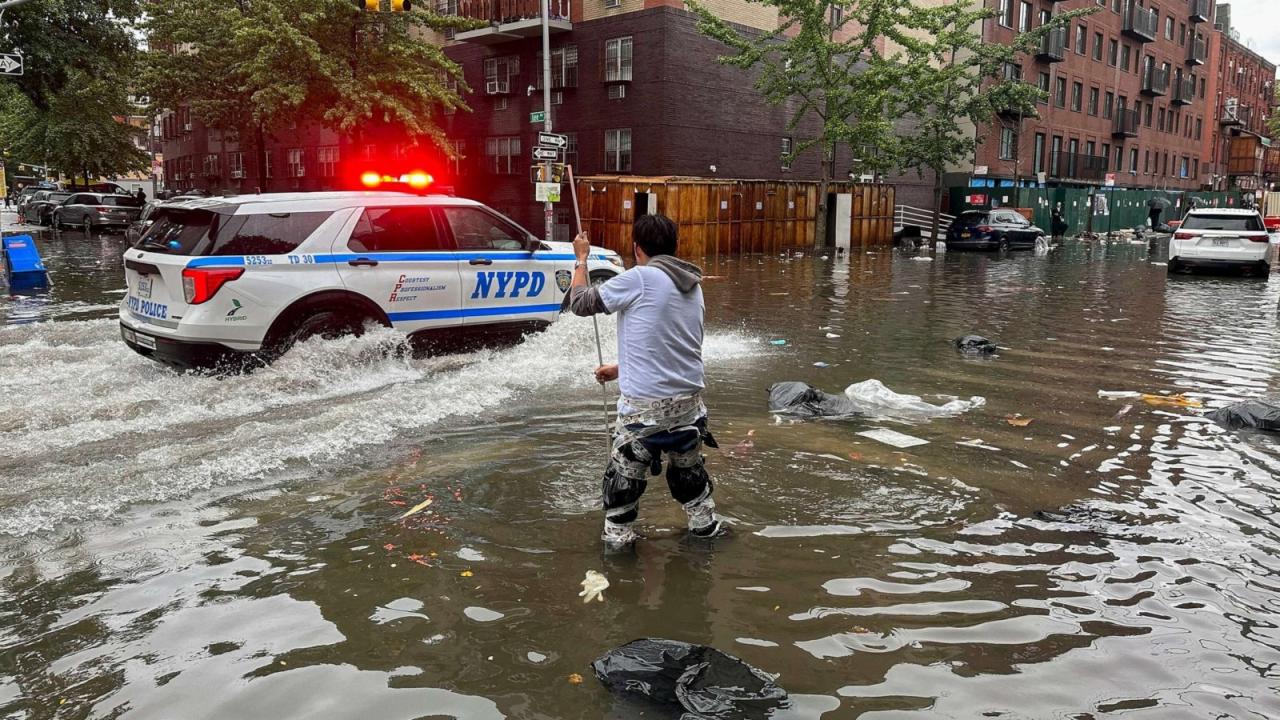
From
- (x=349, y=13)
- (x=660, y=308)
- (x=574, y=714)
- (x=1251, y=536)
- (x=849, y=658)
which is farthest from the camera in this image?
(x=349, y=13)

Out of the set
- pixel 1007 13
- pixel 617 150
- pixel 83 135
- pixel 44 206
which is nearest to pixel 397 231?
pixel 617 150

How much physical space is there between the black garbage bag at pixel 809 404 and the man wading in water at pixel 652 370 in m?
3.34

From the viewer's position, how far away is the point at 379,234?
30.2 ft

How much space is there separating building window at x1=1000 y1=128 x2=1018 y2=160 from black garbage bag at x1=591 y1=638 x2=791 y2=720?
48.2 meters

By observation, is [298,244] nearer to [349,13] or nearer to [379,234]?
[379,234]

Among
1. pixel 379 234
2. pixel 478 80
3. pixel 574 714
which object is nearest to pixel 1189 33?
pixel 478 80

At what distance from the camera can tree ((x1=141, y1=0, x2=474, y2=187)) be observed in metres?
28.0

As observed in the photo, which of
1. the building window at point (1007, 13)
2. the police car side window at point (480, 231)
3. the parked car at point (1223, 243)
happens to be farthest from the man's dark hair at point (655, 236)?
the building window at point (1007, 13)

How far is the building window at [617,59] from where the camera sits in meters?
33.5

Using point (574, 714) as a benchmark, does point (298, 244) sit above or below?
above

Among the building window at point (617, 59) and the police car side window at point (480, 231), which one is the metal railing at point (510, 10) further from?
the police car side window at point (480, 231)

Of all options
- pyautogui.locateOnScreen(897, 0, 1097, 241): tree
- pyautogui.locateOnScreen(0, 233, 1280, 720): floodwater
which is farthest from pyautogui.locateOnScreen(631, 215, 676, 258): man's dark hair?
pyautogui.locateOnScreen(897, 0, 1097, 241): tree

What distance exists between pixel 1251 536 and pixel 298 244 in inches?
296

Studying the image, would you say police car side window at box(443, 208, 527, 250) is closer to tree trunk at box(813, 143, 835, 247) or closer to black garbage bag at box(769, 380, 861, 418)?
black garbage bag at box(769, 380, 861, 418)
